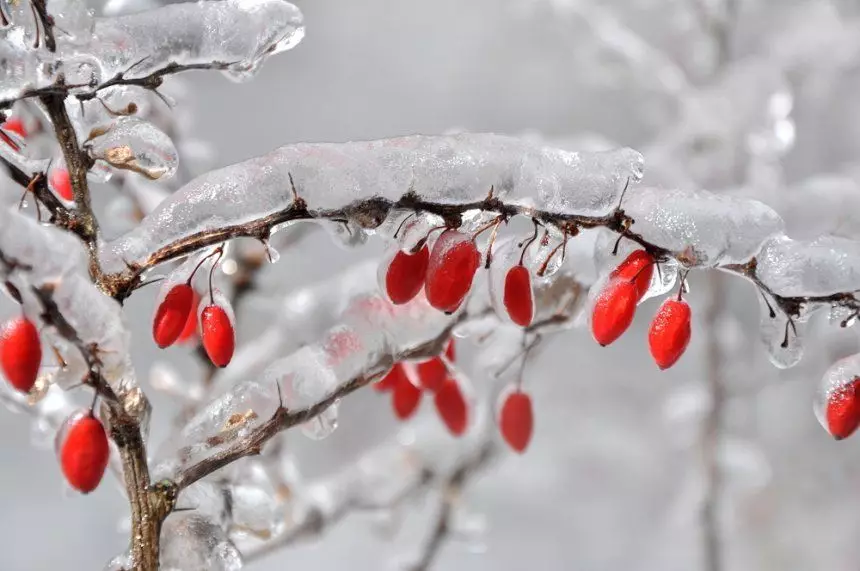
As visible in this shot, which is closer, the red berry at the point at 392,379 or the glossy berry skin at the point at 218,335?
the glossy berry skin at the point at 218,335

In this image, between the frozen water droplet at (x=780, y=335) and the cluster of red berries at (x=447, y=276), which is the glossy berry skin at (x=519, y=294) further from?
the frozen water droplet at (x=780, y=335)

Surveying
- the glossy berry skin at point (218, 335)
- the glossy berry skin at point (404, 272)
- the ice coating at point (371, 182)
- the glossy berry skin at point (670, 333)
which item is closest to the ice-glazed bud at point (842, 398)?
the glossy berry skin at point (670, 333)

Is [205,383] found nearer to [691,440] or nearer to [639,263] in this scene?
[639,263]

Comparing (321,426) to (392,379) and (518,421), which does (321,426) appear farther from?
(518,421)

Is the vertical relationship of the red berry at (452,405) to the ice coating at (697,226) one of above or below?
below

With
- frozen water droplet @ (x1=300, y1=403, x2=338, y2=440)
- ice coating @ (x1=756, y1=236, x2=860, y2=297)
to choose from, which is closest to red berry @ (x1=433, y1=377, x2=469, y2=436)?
frozen water droplet @ (x1=300, y1=403, x2=338, y2=440)

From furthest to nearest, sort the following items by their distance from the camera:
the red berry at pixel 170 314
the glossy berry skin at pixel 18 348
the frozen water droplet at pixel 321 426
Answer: the frozen water droplet at pixel 321 426 → the red berry at pixel 170 314 → the glossy berry skin at pixel 18 348

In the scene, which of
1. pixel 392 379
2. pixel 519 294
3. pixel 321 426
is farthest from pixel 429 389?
pixel 519 294

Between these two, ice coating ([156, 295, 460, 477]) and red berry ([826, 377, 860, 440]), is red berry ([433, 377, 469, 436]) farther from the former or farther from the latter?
red berry ([826, 377, 860, 440])
